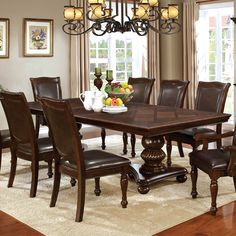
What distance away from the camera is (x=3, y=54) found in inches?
269

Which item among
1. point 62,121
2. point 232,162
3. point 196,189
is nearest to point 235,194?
point 196,189

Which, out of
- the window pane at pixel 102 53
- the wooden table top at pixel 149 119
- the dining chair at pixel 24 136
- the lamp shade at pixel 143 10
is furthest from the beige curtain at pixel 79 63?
the dining chair at pixel 24 136

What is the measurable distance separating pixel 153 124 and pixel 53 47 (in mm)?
4175

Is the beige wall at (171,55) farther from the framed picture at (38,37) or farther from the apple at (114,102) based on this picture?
the apple at (114,102)

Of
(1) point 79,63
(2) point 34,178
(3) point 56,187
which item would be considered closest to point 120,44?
(1) point 79,63

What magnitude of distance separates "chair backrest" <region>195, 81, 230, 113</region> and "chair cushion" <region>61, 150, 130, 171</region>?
1752 mm

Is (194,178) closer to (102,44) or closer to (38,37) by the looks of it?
(38,37)

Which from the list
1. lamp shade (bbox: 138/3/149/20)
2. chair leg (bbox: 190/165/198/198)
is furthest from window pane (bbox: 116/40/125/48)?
chair leg (bbox: 190/165/198/198)

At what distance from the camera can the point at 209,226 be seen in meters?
3.32

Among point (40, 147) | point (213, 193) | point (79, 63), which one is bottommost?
point (213, 193)

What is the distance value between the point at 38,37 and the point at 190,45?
3030 mm

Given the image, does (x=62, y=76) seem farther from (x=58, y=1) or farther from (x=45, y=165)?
(x=45, y=165)

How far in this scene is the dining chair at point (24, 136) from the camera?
12.8ft

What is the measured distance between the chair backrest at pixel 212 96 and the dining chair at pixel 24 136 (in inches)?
76.3
